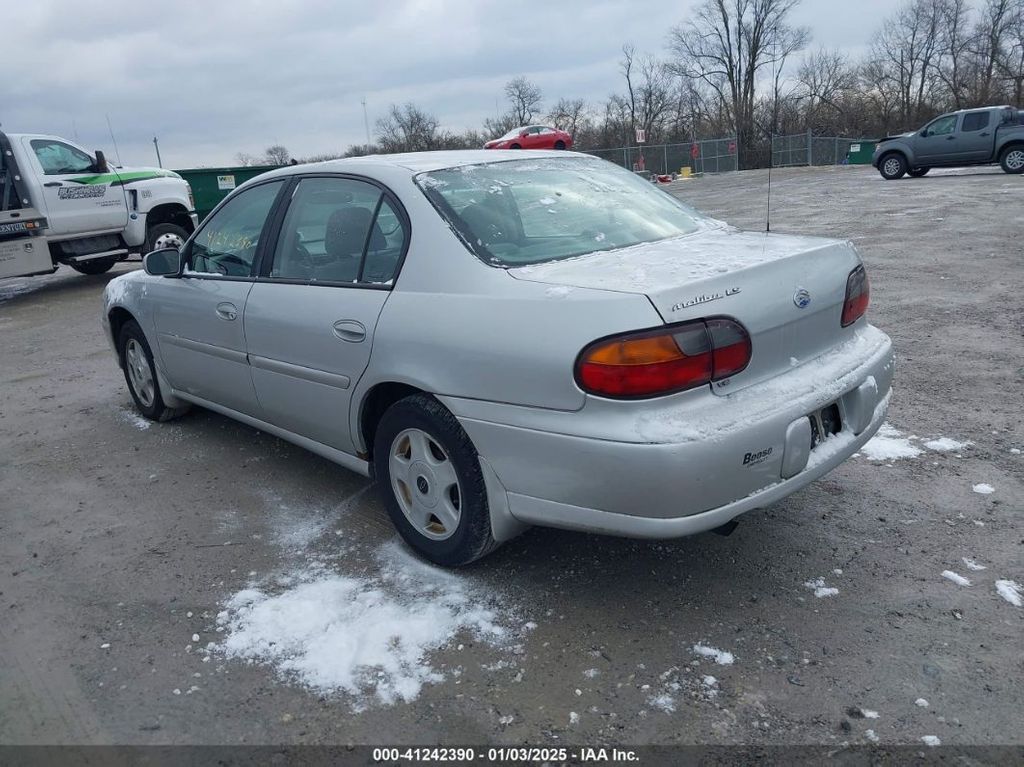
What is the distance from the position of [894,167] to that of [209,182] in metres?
17.4

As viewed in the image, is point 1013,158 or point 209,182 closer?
point 209,182

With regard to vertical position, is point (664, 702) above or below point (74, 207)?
below

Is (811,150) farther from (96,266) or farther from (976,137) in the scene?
(96,266)

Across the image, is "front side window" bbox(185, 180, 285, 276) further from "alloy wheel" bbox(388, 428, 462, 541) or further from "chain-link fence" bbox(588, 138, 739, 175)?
"chain-link fence" bbox(588, 138, 739, 175)

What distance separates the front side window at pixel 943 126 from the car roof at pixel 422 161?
20.7 metres

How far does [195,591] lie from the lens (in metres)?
3.14

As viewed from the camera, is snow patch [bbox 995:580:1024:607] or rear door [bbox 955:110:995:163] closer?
snow patch [bbox 995:580:1024:607]

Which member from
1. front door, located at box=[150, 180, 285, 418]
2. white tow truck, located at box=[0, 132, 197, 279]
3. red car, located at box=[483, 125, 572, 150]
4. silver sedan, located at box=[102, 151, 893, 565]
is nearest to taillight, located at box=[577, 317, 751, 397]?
silver sedan, located at box=[102, 151, 893, 565]

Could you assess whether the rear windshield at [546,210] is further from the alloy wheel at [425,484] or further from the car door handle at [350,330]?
the alloy wheel at [425,484]

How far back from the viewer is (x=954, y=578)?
287 centimetres

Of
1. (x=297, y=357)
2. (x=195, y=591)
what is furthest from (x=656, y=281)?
(x=195, y=591)

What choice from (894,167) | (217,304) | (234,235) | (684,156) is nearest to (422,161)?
(234,235)

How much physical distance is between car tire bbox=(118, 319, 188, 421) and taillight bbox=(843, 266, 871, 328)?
13.0 feet

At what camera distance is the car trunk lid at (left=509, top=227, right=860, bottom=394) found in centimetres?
249
